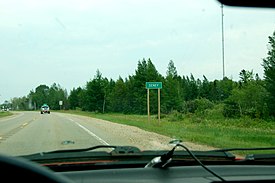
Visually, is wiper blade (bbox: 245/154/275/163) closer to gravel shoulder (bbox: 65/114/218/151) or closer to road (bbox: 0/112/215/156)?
road (bbox: 0/112/215/156)

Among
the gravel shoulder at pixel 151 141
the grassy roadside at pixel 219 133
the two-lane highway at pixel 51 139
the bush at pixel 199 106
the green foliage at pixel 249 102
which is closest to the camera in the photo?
the two-lane highway at pixel 51 139

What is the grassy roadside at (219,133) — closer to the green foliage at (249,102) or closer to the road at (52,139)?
the road at (52,139)

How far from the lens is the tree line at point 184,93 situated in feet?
176

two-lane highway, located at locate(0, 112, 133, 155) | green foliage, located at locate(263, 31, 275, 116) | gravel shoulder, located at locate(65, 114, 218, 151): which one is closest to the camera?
two-lane highway, located at locate(0, 112, 133, 155)

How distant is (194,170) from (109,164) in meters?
0.78

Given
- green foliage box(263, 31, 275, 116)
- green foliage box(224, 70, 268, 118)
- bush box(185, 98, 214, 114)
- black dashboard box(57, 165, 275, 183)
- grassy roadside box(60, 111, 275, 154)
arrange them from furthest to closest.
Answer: bush box(185, 98, 214, 114) → green foliage box(224, 70, 268, 118) → green foliage box(263, 31, 275, 116) → grassy roadside box(60, 111, 275, 154) → black dashboard box(57, 165, 275, 183)

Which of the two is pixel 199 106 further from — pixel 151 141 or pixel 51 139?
pixel 51 139

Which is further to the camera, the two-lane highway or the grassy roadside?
the grassy roadside

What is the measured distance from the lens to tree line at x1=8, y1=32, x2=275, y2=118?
176 feet

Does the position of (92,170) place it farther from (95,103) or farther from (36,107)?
(36,107)

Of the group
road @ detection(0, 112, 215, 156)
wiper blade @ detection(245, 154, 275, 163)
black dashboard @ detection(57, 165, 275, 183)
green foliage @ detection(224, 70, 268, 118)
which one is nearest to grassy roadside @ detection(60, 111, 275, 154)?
road @ detection(0, 112, 215, 156)

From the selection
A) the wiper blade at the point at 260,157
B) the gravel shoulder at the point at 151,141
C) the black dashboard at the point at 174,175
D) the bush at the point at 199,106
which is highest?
the bush at the point at 199,106

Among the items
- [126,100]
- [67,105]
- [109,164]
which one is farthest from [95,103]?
[109,164]

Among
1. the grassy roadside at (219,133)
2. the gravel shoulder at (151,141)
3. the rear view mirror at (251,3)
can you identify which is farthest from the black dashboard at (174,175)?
the grassy roadside at (219,133)
